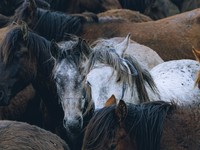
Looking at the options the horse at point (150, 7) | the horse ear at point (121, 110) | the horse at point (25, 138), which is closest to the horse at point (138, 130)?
the horse ear at point (121, 110)

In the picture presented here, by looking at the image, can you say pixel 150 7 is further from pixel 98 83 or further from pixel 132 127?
pixel 132 127

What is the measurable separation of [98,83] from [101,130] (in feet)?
3.30

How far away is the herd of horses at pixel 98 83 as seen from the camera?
Answer: 3705 mm

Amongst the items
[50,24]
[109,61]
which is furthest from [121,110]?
[50,24]

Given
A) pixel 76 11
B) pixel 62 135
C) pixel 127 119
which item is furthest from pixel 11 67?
pixel 76 11

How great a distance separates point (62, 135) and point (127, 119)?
78.5 inches

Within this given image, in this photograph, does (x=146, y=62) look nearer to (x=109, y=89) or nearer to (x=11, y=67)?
(x=11, y=67)

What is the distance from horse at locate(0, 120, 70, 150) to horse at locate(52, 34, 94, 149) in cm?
65

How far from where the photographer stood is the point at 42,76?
5.82 meters

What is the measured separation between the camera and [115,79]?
464 cm

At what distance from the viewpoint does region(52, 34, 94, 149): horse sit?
192 inches

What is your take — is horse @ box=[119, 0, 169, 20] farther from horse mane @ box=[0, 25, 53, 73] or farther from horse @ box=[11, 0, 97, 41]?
horse mane @ box=[0, 25, 53, 73]

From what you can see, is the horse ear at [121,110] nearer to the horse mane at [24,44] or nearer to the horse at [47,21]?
the horse mane at [24,44]

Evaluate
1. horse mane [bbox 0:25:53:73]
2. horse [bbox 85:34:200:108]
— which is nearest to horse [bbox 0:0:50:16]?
horse mane [bbox 0:25:53:73]
